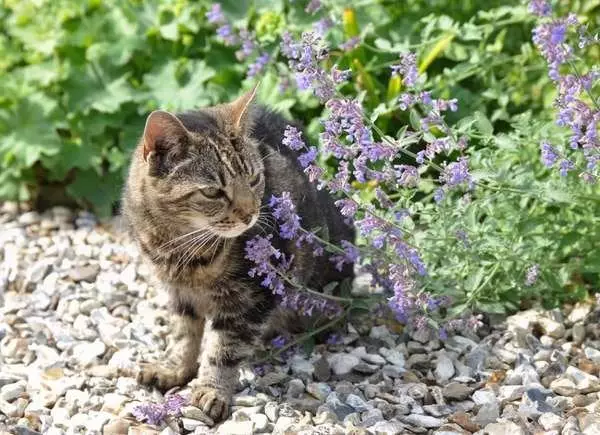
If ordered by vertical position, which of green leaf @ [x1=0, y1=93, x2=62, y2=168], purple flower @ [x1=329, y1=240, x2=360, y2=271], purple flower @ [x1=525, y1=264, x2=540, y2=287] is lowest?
green leaf @ [x1=0, y1=93, x2=62, y2=168]

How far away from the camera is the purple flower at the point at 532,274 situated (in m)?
3.57

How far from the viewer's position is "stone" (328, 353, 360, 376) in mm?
3727

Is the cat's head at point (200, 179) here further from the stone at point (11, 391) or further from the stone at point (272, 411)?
the stone at point (11, 391)

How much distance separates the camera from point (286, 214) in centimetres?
338

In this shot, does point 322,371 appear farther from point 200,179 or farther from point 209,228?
point 200,179

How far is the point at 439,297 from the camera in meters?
3.70

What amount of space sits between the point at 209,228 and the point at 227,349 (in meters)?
0.45

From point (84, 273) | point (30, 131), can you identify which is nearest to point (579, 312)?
point (84, 273)

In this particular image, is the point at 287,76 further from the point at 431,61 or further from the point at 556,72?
the point at 556,72

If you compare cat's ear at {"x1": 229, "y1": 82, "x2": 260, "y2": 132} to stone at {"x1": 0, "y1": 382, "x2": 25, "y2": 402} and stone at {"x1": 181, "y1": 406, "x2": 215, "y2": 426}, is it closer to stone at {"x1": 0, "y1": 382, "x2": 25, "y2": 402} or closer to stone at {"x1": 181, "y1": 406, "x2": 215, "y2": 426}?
stone at {"x1": 181, "y1": 406, "x2": 215, "y2": 426}

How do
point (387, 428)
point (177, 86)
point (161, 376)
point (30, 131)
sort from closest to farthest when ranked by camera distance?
point (387, 428), point (161, 376), point (177, 86), point (30, 131)

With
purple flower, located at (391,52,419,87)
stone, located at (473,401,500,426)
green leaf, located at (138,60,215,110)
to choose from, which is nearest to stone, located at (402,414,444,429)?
stone, located at (473,401,500,426)

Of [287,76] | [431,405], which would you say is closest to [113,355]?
[431,405]

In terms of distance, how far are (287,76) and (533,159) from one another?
1243 mm
